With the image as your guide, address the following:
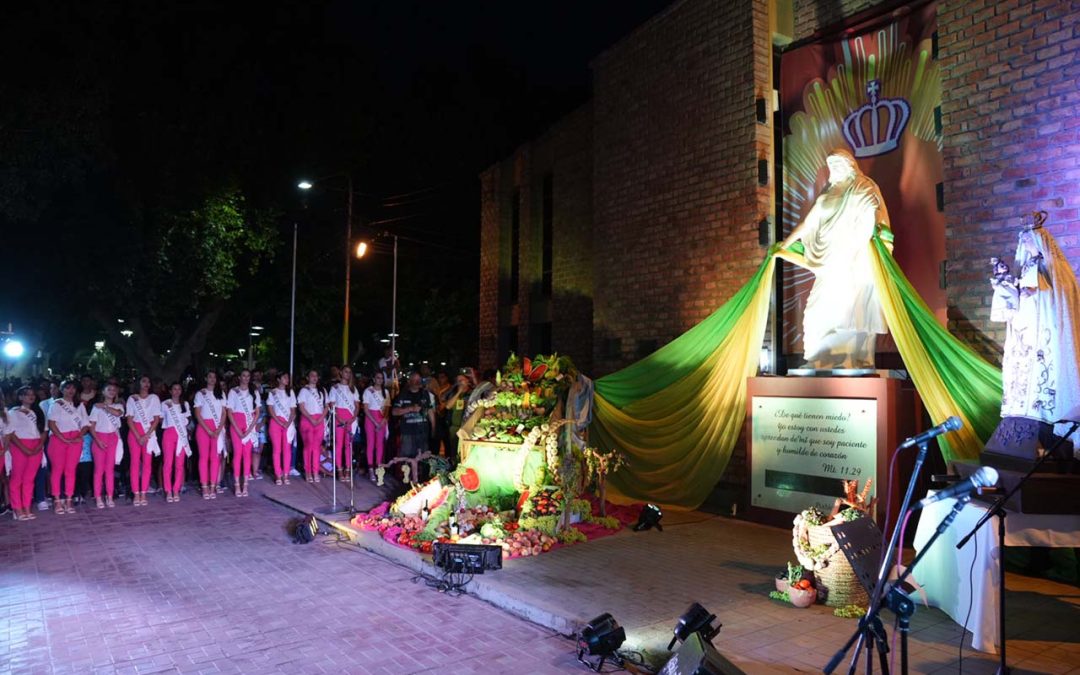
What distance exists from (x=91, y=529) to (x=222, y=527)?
1.61 metres

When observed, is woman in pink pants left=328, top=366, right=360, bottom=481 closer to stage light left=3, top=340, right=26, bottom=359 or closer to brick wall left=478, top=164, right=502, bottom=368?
brick wall left=478, top=164, right=502, bottom=368

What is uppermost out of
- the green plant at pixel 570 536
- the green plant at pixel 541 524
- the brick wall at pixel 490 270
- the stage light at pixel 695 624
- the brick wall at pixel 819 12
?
the brick wall at pixel 819 12

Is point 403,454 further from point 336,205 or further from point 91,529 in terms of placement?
point 336,205

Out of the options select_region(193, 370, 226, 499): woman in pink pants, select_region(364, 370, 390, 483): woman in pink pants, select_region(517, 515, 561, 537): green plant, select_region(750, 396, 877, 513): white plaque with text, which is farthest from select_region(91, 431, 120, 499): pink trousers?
select_region(750, 396, 877, 513): white plaque with text

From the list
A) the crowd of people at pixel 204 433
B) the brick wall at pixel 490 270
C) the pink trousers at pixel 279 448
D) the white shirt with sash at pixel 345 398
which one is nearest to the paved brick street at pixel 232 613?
the crowd of people at pixel 204 433

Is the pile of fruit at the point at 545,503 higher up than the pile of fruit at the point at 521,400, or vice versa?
the pile of fruit at the point at 521,400

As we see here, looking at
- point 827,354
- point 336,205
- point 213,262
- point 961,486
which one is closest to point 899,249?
point 827,354

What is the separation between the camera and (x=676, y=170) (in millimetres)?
11398

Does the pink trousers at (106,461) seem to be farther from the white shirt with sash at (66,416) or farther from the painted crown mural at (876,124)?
the painted crown mural at (876,124)

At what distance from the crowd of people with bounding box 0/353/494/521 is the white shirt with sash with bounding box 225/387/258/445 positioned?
0.02 m

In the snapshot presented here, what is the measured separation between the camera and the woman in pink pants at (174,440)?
11.7 meters

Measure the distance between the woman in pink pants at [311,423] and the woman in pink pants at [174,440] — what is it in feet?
6.59

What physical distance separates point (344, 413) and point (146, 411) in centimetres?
333

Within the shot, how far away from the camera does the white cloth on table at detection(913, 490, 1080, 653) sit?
4.95 meters
